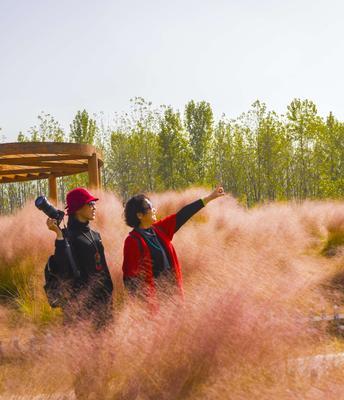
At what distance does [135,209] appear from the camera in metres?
3.85

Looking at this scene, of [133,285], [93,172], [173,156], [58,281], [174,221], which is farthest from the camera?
[173,156]

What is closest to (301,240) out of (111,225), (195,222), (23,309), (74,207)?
(195,222)

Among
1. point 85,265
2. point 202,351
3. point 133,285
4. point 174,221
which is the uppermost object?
point 174,221

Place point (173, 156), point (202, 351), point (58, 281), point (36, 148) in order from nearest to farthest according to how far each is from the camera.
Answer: point (202, 351) → point (58, 281) → point (36, 148) → point (173, 156)

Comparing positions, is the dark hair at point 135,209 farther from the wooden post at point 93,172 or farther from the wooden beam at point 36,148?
the wooden post at point 93,172

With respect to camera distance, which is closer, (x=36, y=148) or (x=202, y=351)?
(x=202, y=351)

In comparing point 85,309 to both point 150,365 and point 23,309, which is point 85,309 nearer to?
point 150,365

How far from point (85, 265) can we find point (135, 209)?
522 mm

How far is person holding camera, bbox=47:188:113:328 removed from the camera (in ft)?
12.1

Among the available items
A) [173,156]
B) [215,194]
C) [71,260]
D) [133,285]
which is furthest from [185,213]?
[173,156]

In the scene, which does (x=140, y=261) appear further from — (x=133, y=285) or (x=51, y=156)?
(x=51, y=156)

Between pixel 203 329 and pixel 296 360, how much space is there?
51 centimetres

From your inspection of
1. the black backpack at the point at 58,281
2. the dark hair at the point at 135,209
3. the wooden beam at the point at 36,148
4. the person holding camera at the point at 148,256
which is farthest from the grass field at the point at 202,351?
the wooden beam at the point at 36,148

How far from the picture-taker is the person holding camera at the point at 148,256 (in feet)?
11.7
